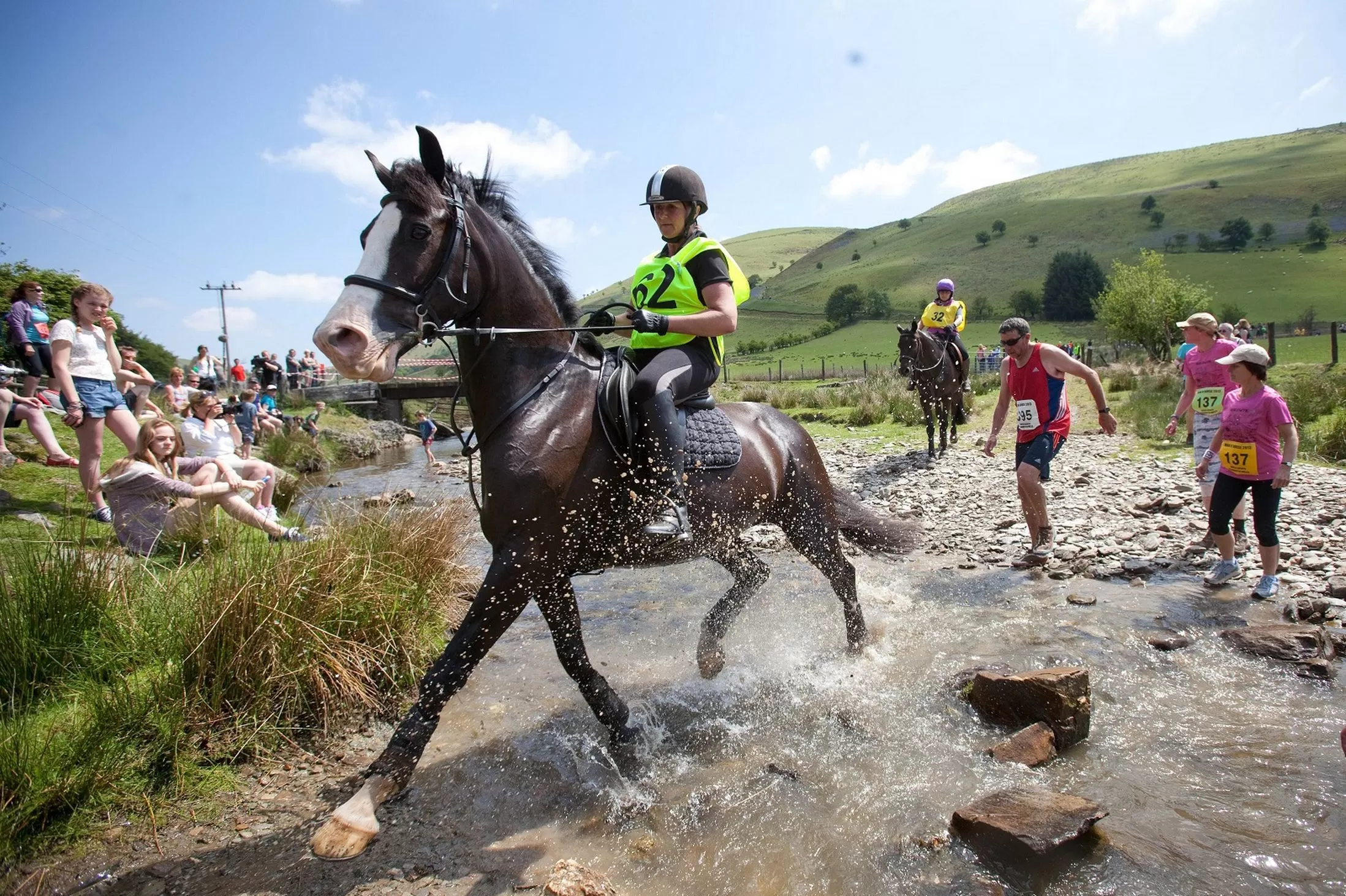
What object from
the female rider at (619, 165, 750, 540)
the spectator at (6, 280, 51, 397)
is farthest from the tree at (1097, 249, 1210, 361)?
the spectator at (6, 280, 51, 397)

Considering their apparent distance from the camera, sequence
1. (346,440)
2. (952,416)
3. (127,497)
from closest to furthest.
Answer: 1. (127,497)
2. (952,416)
3. (346,440)

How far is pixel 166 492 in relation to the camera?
688 cm

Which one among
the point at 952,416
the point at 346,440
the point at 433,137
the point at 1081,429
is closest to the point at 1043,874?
the point at 433,137

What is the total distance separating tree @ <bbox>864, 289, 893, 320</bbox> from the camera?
93.3 meters

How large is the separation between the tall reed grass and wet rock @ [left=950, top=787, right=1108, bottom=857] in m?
3.61

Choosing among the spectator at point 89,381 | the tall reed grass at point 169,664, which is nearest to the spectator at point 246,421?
the spectator at point 89,381

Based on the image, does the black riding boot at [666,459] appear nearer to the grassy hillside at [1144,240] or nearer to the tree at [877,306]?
the grassy hillside at [1144,240]

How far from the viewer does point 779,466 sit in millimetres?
5180

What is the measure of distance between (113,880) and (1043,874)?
4.07 m

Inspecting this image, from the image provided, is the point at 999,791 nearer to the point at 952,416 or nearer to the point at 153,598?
the point at 153,598

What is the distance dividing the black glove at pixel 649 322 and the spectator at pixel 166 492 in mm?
3954

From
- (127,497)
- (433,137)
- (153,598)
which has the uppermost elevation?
(433,137)

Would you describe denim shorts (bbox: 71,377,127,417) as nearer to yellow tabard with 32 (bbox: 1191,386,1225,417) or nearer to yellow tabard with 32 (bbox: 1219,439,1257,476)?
yellow tabard with 32 (bbox: 1219,439,1257,476)

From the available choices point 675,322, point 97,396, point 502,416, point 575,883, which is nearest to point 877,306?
point 97,396
